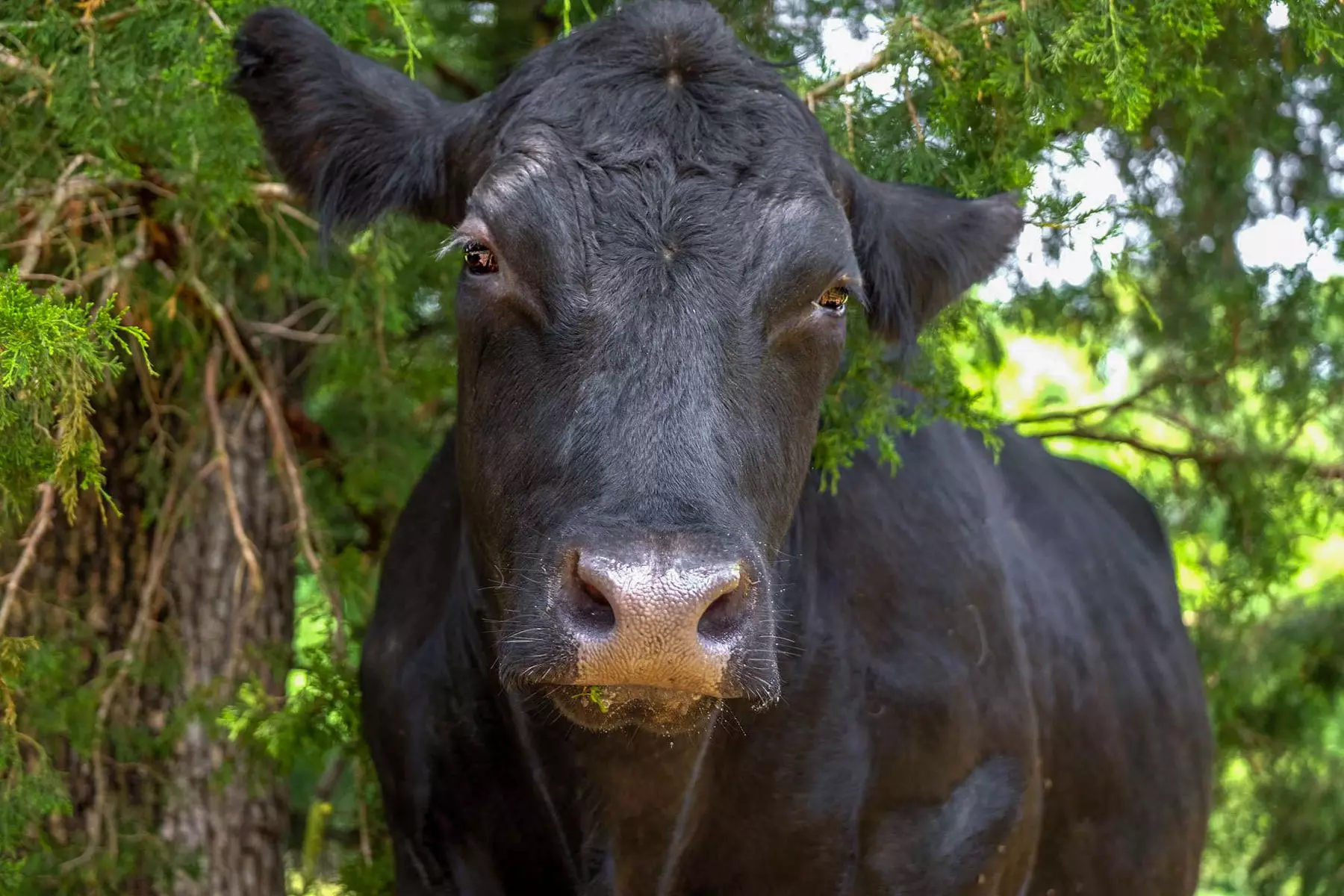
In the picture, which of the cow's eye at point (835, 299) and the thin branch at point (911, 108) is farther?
the thin branch at point (911, 108)

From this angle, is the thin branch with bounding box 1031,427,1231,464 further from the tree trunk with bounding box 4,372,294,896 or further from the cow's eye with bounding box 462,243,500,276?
the cow's eye with bounding box 462,243,500,276

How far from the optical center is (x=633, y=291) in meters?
3.02

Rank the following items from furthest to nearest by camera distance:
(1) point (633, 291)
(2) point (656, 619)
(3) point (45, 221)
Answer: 1. (3) point (45, 221)
2. (1) point (633, 291)
3. (2) point (656, 619)

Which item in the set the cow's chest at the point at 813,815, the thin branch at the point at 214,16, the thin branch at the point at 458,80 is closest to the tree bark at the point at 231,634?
the thin branch at the point at 458,80

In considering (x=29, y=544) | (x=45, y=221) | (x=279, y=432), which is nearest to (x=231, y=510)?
(x=279, y=432)

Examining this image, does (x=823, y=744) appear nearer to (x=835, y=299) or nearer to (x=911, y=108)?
(x=835, y=299)

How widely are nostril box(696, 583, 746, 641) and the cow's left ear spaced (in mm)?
1398

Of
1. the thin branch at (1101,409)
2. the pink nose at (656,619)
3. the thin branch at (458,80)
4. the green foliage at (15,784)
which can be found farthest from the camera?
the thin branch at (1101,409)

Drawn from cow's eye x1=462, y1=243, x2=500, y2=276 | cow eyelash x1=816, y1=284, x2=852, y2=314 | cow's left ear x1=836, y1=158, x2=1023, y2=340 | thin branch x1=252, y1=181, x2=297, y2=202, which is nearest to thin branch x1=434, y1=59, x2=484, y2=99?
thin branch x1=252, y1=181, x2=297, y2=202

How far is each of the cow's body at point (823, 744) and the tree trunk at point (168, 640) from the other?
1223 mm

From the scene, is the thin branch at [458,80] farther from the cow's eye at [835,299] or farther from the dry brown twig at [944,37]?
the cow's eye at [835,299]

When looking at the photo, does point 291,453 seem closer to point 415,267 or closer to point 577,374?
point 415,267

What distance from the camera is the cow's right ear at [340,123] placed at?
3779 millimetres

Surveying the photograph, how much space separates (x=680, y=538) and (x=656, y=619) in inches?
6.0
